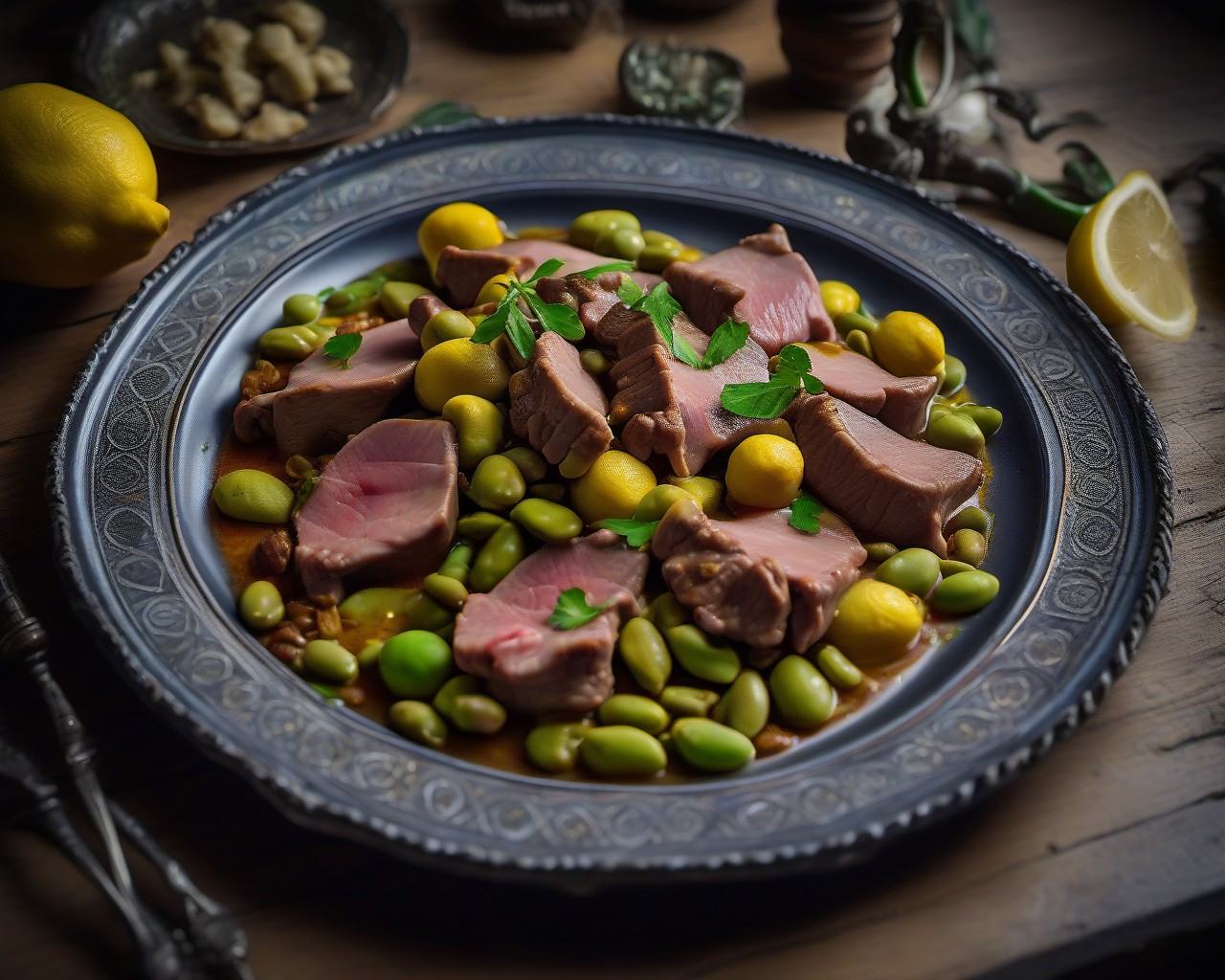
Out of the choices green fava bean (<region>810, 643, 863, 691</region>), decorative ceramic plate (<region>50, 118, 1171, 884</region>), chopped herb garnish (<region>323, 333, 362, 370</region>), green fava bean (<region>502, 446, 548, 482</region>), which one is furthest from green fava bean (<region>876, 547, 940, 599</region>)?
chopped herb garnish (<region>323, 333, 362, 370</region>)

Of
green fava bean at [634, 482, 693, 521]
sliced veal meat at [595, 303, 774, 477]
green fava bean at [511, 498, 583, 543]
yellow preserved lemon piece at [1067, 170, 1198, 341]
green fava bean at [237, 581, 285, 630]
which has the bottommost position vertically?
green fava bean at [237, 581, 285, 630]

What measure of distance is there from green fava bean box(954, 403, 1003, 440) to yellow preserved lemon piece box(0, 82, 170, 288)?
2381 millimetres

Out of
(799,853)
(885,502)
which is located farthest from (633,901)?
(885,502)

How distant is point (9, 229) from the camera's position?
9.82ft

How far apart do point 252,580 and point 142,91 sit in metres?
2.34

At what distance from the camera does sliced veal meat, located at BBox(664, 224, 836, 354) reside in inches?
119

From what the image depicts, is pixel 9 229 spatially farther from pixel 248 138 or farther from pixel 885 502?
pixel 885 502

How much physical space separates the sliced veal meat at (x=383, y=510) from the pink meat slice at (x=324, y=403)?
0.39 feet

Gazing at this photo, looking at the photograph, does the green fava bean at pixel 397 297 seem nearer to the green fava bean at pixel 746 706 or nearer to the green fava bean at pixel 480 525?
the green fava bean at pixel 480 525

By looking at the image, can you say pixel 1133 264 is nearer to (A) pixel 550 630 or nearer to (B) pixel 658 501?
→ (B) pixel 658 501

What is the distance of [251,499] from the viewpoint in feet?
8.94

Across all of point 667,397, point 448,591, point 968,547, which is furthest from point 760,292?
point 448,591

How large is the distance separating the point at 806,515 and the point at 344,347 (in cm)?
135

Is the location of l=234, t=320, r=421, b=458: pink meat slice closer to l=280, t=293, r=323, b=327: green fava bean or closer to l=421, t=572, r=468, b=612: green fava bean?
l=280, t=293, r=323, b=327: green fava bean
